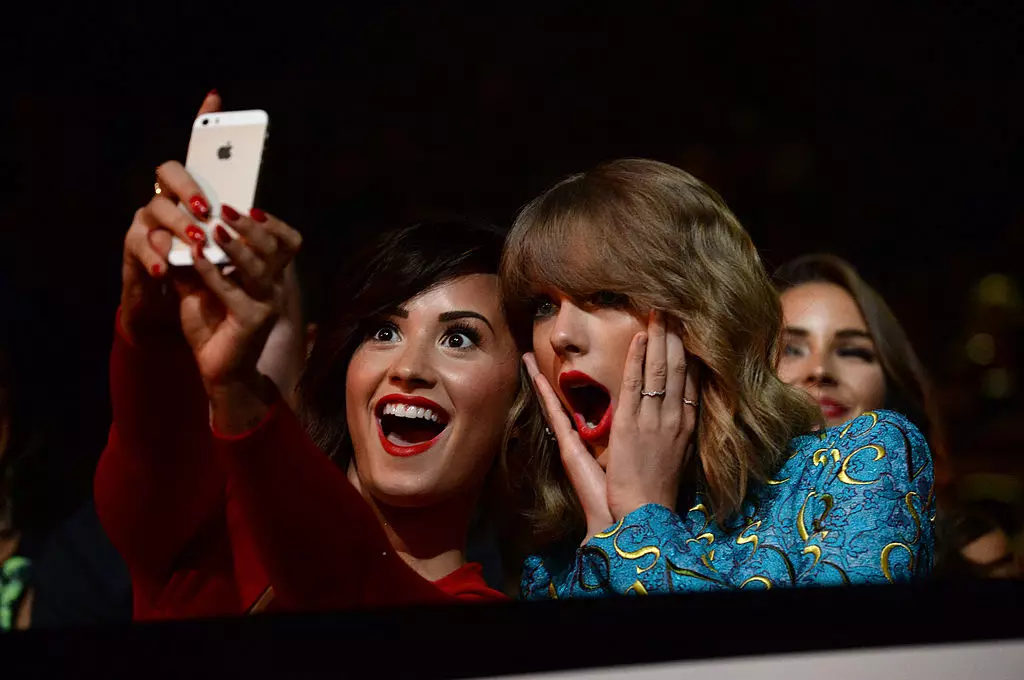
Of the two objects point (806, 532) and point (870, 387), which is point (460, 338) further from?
point (870, 387)

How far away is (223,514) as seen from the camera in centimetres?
192

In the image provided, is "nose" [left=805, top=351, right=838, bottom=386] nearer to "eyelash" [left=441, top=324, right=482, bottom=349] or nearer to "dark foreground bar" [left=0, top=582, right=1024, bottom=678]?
"dark foreground bar" [left=0, top=582, right=1024, bottom=678]

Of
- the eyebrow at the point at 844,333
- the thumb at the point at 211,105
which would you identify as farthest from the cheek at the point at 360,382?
the eyebrow at the point at 844,333

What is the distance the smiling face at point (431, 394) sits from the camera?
196cm

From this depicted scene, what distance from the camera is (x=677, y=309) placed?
6.42 ft

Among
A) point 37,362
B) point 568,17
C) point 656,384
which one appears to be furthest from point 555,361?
point 37,362

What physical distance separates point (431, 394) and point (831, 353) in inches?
37.8

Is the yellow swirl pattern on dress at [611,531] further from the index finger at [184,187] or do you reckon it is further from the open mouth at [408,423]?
the index finger at [184,187]

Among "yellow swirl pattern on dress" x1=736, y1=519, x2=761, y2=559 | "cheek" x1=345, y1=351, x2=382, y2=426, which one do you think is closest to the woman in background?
"yellow swirl pattern on dress" x1=736, y1=519, x2=761, y2=559

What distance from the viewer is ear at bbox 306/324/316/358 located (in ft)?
6.75

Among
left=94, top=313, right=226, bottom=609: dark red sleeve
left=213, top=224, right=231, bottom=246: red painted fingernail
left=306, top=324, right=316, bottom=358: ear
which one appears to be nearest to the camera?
left=213, top=224, right=231, bottom=246: red painted fingernail

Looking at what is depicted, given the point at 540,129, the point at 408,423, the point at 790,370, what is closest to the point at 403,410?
the point at 408,423

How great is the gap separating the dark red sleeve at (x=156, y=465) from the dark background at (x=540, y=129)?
0.46 ft

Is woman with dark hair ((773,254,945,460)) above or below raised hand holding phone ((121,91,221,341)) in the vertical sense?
below
